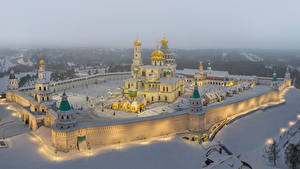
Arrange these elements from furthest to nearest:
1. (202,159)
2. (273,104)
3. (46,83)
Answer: (273,104) < (46,83) < (202,159)

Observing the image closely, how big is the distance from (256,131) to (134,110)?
10.2m

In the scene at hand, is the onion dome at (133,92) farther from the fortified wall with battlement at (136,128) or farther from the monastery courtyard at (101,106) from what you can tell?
the fortified wall with battlement at (136,128)

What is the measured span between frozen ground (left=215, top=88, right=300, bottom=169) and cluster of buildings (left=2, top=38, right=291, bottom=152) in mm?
1552

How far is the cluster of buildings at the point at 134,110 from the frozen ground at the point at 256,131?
5.09ft

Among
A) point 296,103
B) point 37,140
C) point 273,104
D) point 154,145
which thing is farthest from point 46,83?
point 296,103

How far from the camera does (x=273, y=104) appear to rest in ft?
79.3

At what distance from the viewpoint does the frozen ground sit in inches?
591

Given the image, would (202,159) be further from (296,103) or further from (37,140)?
(296,103)

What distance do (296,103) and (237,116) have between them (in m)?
8.52

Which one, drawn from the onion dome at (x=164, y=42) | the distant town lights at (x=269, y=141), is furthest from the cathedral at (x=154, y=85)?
the distant town lights at (x=269, y=141)

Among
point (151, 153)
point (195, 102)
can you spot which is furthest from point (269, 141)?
point (151, 153)

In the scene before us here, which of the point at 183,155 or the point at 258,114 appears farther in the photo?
the point at 258,114

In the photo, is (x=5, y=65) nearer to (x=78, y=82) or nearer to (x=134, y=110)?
(x=78, y=82)

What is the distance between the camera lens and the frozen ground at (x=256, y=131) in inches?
591
